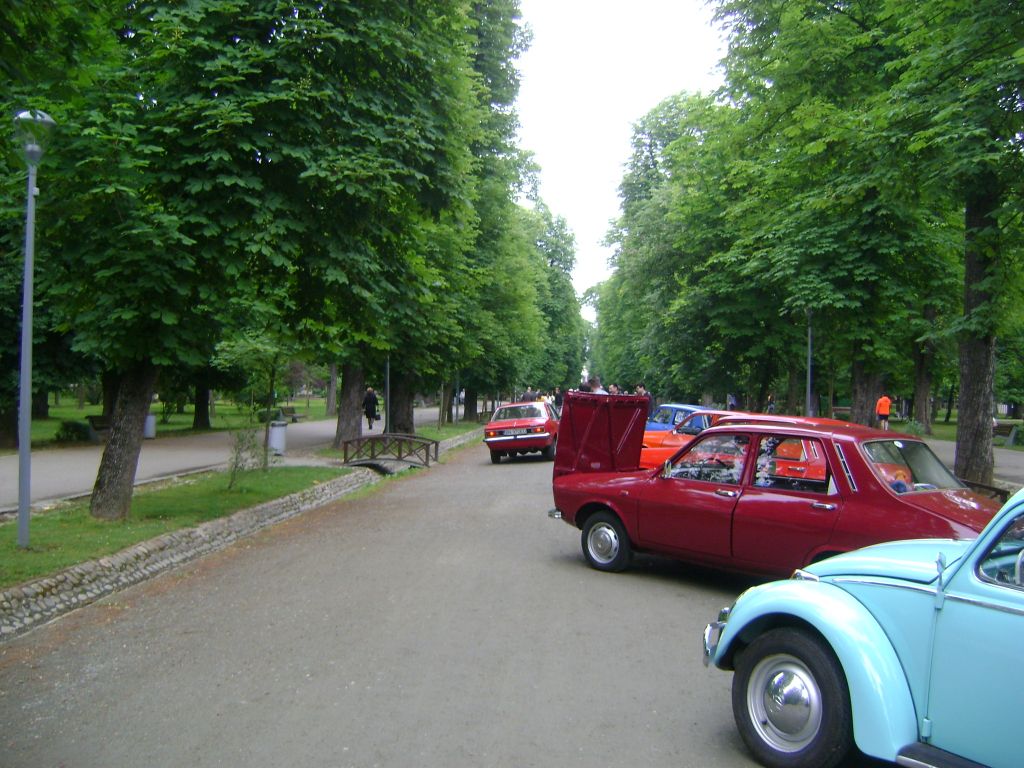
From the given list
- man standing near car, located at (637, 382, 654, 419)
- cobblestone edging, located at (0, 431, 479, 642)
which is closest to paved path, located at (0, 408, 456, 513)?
cobblestone edging, located at (0, 431, 479, 642)

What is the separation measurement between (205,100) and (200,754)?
8425 millimetres

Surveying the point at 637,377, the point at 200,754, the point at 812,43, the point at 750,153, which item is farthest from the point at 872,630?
the point at 637,377

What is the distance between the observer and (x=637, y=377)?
2406 inches

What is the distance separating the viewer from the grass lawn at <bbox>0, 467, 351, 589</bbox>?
328 inches

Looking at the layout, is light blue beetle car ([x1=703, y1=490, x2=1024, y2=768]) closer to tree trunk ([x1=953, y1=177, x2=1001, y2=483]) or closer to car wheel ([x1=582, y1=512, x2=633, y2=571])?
car wheel ([x1=582, y1=512, x2=633, y2=571])

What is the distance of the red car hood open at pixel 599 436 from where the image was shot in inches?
449

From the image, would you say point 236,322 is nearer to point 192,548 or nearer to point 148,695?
point 192,548

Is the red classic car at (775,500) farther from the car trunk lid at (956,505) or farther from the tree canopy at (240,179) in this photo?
the tree canopy at (240,179)

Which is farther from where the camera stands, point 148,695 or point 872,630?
point 148,695

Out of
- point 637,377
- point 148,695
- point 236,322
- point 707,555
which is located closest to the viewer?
point 148,695

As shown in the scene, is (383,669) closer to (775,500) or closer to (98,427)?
(775,500)

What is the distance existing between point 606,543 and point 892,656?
519 cm

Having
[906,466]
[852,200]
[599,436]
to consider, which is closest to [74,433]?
[599,436]

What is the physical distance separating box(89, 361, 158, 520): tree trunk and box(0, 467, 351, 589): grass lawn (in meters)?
0.24
